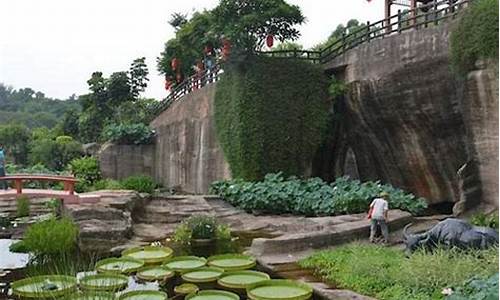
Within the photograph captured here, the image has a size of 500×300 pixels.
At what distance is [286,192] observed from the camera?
12344 mm

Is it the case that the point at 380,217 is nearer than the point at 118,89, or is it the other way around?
the point at 380,217

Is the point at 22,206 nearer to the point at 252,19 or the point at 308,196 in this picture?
the point at 308,196

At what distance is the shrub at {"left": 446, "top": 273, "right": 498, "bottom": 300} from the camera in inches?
170

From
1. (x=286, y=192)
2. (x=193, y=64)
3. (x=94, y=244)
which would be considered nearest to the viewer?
(x=94, y=244)

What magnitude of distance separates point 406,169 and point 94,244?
797 cm

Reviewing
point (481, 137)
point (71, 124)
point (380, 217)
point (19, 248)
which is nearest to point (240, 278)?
point (380, 217)

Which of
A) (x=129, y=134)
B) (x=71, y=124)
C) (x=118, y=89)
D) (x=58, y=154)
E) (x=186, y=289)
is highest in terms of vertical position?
(x=118, y=89)

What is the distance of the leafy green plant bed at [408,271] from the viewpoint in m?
5.86

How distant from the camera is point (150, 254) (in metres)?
8.19

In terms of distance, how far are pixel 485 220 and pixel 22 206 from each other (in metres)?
9.67

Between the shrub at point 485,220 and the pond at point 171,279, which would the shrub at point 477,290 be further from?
the shrub at point 485,220

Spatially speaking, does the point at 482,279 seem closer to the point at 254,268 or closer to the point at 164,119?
the point at 254,268

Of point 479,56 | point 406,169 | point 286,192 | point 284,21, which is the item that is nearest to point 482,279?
point 479,56

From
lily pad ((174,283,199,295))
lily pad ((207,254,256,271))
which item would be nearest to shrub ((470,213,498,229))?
lily pad ((207,254,256,271))
